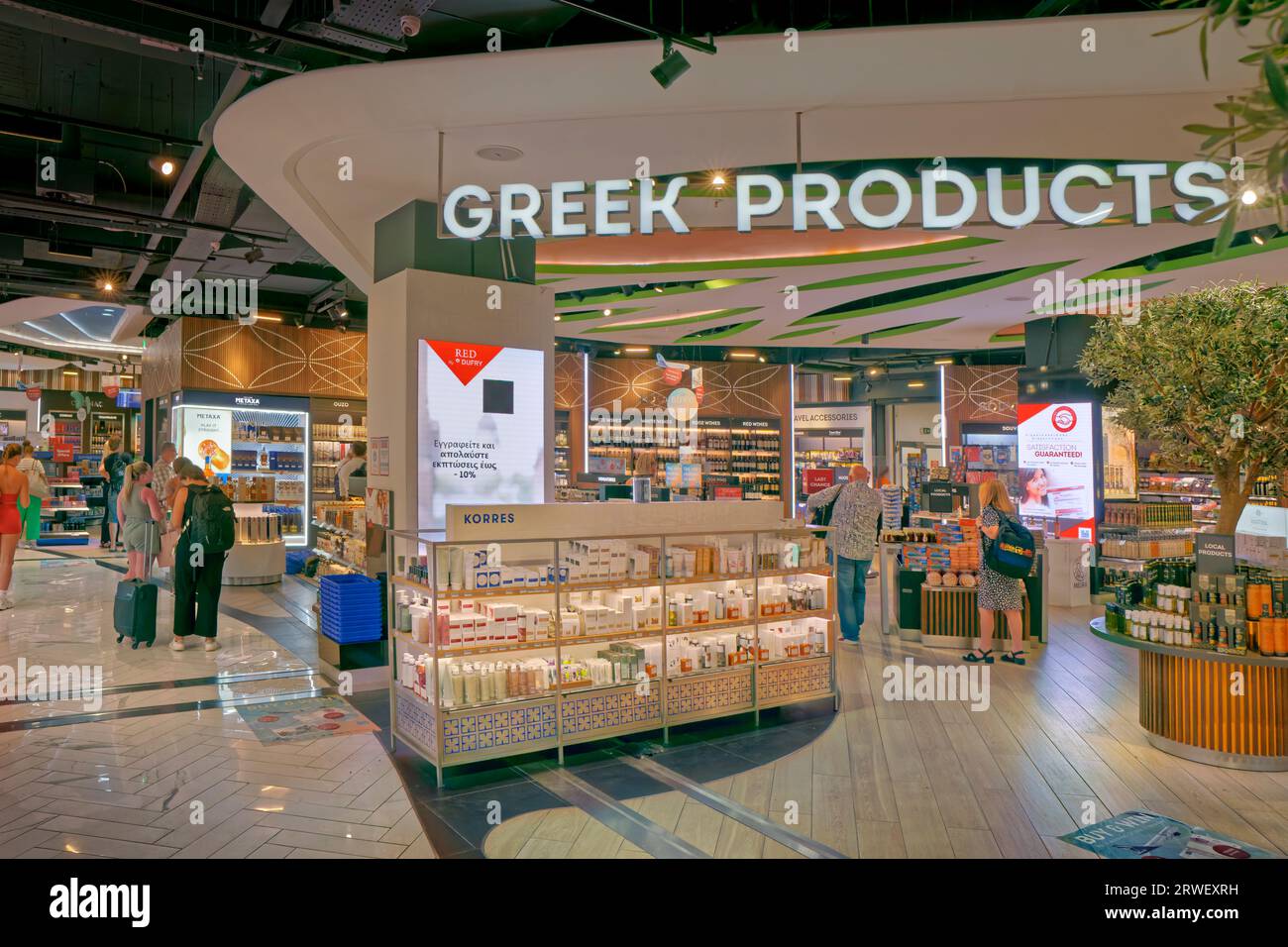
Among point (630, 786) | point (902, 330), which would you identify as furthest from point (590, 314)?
point (630, 786)

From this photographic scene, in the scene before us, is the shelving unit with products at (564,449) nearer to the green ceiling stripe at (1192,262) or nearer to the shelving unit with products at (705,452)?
the shelving unit with products at (705,452)

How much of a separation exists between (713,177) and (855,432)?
48.2ft

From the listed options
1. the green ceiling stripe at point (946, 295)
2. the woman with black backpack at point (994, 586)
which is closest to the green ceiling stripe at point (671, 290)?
the green ceiling stripe at point (946, 295)

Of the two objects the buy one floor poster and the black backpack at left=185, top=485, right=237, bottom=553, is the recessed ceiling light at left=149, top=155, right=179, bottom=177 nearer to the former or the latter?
the black backpack at left=185, top=485, right=237, bottom=553

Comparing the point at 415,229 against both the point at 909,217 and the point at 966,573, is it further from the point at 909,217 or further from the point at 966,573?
the point at 966,573

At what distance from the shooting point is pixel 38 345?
17734mm

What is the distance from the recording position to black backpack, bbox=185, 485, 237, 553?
22.3 feet

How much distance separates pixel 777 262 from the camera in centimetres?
860

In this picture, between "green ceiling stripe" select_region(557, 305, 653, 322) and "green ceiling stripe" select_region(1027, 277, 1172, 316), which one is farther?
"green ceiling stripe" select_region(557, 305, 653, 322)

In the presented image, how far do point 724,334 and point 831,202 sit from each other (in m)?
9.12

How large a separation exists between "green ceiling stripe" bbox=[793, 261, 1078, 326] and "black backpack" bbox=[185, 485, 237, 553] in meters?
7.98

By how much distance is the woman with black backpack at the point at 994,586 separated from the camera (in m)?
6.45

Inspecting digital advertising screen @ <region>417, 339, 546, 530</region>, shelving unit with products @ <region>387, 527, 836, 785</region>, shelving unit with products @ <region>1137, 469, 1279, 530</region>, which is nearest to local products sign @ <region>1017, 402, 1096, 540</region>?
shelving unit with products @ <region>1137, 469, 1279, 530</region>
